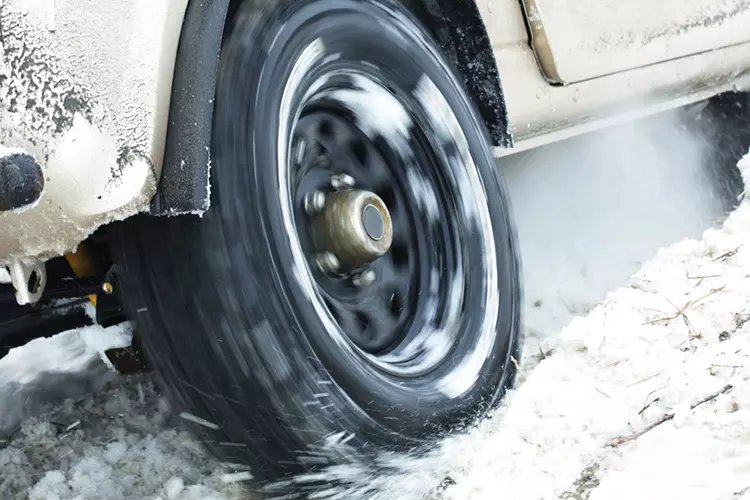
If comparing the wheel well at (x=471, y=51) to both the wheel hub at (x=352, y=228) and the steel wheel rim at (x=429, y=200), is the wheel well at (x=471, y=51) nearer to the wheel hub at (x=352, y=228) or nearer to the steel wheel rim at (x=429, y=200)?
the steel wheel rim at (x=429, y=200)

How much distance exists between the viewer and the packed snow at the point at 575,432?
58.2 inches

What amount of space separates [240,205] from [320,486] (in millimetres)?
542

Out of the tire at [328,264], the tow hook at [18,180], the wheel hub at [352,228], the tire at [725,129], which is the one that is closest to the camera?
the tow hook at [18,180]

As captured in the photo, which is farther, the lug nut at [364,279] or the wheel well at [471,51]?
the wheel well at [471,51]

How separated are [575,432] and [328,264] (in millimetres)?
621

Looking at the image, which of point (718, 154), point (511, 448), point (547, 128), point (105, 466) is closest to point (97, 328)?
point (105, 466)

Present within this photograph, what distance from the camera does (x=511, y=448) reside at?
1720mm

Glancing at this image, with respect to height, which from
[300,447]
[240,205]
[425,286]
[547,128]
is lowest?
[300,447]

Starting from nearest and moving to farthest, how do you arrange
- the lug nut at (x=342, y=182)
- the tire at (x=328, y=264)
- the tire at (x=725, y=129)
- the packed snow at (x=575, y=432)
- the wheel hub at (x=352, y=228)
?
1. the tire at (x=328, y=264)
2. the packed snow at (x=575, y=432)
3. the wheel hub at (x=352, y=228)
4. the lug nut at (x=342, y=182)
5. the tire at (x=725, y=129)

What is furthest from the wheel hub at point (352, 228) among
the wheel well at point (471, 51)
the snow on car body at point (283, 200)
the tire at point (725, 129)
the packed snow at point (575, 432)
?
the tire at point (725, 129)

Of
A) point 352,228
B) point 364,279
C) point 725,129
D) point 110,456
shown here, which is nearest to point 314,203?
point 352,228

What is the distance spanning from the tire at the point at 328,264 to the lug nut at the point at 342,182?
2 centimetres

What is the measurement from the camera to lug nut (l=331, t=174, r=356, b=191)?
1881mm

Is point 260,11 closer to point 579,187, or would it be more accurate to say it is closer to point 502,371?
point 502,371
